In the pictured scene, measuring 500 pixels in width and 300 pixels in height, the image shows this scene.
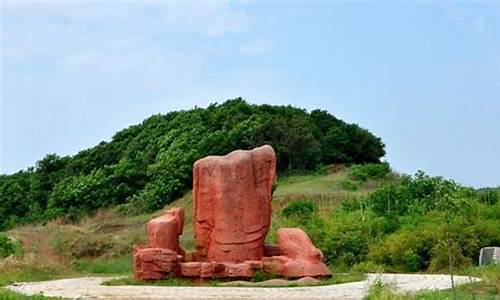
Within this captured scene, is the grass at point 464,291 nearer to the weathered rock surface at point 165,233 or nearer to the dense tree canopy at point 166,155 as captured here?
the weathered rock surface at point 165,233

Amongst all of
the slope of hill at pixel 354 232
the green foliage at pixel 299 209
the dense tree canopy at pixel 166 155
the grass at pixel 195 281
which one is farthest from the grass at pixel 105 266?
the dense tree canopy at pixel 166 155

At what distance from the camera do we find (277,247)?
1852 cm

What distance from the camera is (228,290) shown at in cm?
1596

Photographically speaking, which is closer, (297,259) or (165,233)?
(297,259)

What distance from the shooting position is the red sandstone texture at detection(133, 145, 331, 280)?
1741 cm

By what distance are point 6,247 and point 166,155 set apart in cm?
1349

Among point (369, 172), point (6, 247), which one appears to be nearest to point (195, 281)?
point (6, 247)

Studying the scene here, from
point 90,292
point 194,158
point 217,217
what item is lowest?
point 90,292

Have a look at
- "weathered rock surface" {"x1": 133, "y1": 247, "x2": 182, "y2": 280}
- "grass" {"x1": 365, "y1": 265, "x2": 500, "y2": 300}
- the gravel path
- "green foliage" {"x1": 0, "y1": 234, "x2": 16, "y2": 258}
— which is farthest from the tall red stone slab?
"green foliage" {"x1": 0, "y1": 234, "x2": 16, "y2": 258}

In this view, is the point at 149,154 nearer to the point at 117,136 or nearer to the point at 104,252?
the point at 117,136

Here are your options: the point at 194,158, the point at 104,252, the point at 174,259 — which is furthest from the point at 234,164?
the point at 194,158

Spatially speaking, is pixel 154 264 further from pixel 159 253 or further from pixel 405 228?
pixel 405 228

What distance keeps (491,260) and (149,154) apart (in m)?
20.9

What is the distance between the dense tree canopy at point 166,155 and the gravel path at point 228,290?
17463mm
